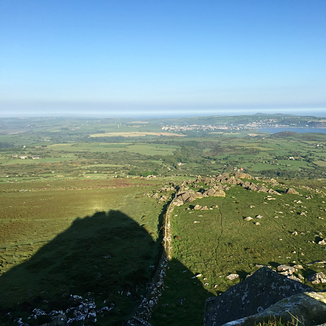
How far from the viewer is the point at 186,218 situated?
141 ft

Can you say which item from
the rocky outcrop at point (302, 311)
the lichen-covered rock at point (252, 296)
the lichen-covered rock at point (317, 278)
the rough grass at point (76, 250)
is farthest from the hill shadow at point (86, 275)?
the rocky outcrop at point (302, 311)

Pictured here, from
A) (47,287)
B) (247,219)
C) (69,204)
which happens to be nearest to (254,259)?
(247,219)

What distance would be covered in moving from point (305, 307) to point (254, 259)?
19.9 metres

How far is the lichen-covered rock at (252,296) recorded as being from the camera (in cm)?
1255

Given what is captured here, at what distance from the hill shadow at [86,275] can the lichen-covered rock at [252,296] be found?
8.37 m

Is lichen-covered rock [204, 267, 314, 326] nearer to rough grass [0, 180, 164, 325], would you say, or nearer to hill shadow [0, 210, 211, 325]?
hill shadow [0, 210, 211, 325]

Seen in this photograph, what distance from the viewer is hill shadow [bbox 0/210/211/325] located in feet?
65.5

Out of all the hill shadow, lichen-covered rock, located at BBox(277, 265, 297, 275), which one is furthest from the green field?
the hill shadow

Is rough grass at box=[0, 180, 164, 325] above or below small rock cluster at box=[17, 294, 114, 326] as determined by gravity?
below

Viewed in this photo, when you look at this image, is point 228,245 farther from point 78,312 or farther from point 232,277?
point 78,312

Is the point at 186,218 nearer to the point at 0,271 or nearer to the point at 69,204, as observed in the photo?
the point at 0,271

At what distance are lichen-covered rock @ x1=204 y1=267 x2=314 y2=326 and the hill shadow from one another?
8.37 metres

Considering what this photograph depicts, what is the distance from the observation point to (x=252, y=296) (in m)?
13.3

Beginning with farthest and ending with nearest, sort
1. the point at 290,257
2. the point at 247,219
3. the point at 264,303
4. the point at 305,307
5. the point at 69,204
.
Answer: the point at 69,204 → the point at 247,219 → the point at 290,257 → the point at 264,303 → the point at 305,307
